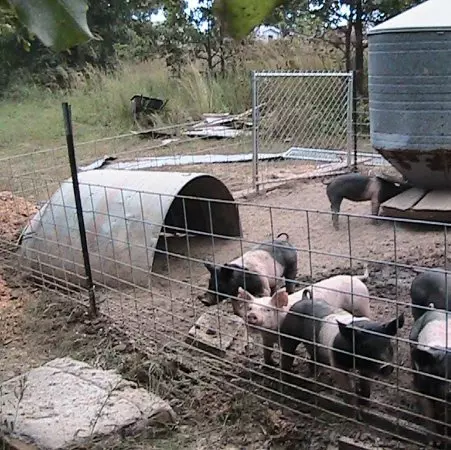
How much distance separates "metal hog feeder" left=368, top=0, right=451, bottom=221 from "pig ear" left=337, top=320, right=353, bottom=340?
7.82 ft

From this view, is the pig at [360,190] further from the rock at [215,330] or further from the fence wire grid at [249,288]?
the rock at [215,330]

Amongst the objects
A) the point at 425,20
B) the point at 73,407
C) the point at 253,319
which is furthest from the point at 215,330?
the point at 425,20

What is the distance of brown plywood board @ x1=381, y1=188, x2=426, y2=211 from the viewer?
15.3 ft

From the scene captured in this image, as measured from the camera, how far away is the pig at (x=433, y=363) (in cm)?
210

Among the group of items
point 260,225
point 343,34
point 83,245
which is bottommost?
point 260,225

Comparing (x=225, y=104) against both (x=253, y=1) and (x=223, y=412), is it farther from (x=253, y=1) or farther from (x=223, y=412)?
(x=253, y=1)

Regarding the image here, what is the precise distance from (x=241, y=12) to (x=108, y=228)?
11.0ft

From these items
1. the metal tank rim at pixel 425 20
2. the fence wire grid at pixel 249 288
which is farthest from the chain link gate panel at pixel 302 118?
the metal tank rim at pixel 425 20

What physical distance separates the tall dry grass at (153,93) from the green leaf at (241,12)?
882cm

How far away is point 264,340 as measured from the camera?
273 centimetres

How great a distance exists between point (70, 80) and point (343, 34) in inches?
206

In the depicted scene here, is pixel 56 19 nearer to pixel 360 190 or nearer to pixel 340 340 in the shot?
Result: pixel 340 340

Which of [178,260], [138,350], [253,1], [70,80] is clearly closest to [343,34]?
[70,80]

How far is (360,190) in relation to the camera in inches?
190
